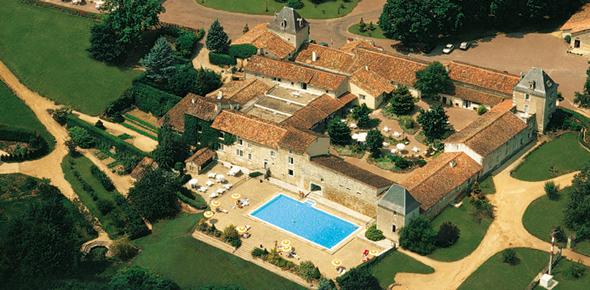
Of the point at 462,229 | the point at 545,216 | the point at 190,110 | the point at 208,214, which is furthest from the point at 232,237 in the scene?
the point at 545,216

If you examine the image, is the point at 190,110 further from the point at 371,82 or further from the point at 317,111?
the point at 371,82

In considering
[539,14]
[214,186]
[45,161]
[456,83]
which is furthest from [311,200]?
[539,14]

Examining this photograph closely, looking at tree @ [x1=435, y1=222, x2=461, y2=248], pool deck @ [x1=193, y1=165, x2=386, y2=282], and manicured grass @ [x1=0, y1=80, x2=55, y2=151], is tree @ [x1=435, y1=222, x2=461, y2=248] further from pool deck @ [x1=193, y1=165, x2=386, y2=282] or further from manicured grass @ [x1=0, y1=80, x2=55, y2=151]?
manicured grass @ [x1=0, y1=80, x2=55, y2=151]

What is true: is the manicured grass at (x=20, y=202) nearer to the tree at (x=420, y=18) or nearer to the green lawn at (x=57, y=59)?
the green lawn at (x=57, y=59)

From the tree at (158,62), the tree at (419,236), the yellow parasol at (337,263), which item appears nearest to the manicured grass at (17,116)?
the tree at (158,62)

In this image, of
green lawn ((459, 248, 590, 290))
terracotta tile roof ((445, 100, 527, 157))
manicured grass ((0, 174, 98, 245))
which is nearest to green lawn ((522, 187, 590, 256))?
green lawn ((459, 248, 590, 290))
